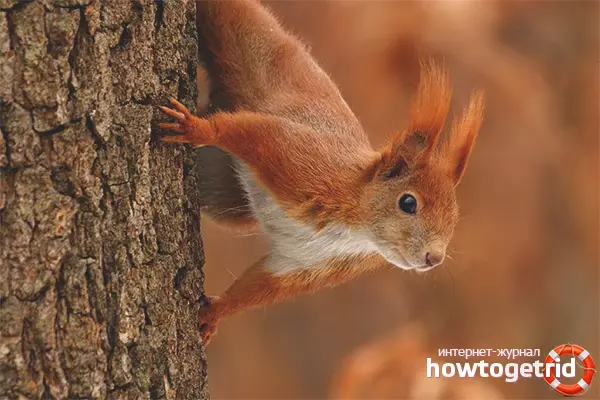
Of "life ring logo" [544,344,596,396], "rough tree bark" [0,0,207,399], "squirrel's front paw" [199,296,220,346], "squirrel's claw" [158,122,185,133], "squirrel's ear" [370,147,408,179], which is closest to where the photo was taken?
"rough tree bark" [0,0,207,399]

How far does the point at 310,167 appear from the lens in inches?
89.2

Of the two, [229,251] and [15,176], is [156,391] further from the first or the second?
[229,251]

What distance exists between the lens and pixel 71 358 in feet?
5.33

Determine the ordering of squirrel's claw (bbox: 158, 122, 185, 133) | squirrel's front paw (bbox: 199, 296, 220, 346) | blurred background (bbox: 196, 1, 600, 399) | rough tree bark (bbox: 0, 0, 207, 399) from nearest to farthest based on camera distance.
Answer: rough tree bark (bbox: 0, 0, 207, 399) → squirrel's claw (bbox: 158, 122, 185, 133) → squirrel's front paw (bbox: 199, 296, 220, 346) → blurred background (bbox: 196, 1, 600, 399)

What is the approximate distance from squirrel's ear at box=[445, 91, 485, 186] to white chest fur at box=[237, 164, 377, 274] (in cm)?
33

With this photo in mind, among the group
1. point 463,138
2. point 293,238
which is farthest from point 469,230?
point 293,238

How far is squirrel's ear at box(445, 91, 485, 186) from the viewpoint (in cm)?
236

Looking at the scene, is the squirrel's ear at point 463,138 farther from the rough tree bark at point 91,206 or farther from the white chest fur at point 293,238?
the rough tree bark at point 91,206

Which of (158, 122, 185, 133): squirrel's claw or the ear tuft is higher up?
the ear tuft

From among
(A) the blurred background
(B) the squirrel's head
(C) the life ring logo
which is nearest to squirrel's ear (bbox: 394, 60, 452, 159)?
(B) the squirrel's head

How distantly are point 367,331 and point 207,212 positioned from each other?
3365 mm

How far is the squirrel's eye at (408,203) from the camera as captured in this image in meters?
2.30

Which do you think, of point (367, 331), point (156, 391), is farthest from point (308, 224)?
point (367, 331)

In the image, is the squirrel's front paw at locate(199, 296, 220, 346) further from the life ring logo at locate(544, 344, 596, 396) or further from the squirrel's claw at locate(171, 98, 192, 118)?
the life ring logo at locate(544, 344, 596, 396)
